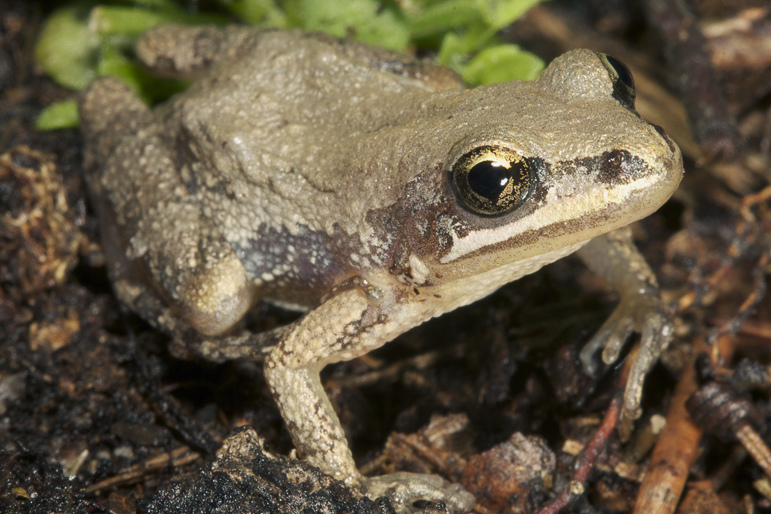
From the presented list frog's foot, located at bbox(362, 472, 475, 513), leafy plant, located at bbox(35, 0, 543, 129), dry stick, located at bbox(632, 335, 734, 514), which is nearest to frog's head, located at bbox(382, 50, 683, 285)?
frog's foot, located at bbox(362, 472, 475, 513)

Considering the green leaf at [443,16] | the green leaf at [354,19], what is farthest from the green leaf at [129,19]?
the green leaf at [443,16]

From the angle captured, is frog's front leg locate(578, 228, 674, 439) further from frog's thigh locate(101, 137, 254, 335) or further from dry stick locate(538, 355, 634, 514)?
frog's thigh locate(101, 137, 254, 335)

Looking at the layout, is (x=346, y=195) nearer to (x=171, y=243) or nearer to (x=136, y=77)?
(x=171, y=243)

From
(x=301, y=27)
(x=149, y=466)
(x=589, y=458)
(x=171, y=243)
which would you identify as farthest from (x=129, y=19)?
(x=589, y=458)

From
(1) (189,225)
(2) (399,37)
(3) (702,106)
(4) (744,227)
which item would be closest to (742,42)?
(3) (702,106)

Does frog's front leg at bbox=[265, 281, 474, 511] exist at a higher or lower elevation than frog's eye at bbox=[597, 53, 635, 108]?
lower

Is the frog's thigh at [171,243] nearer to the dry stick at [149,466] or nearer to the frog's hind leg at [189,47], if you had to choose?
the frog's hind leg at [189,47]
